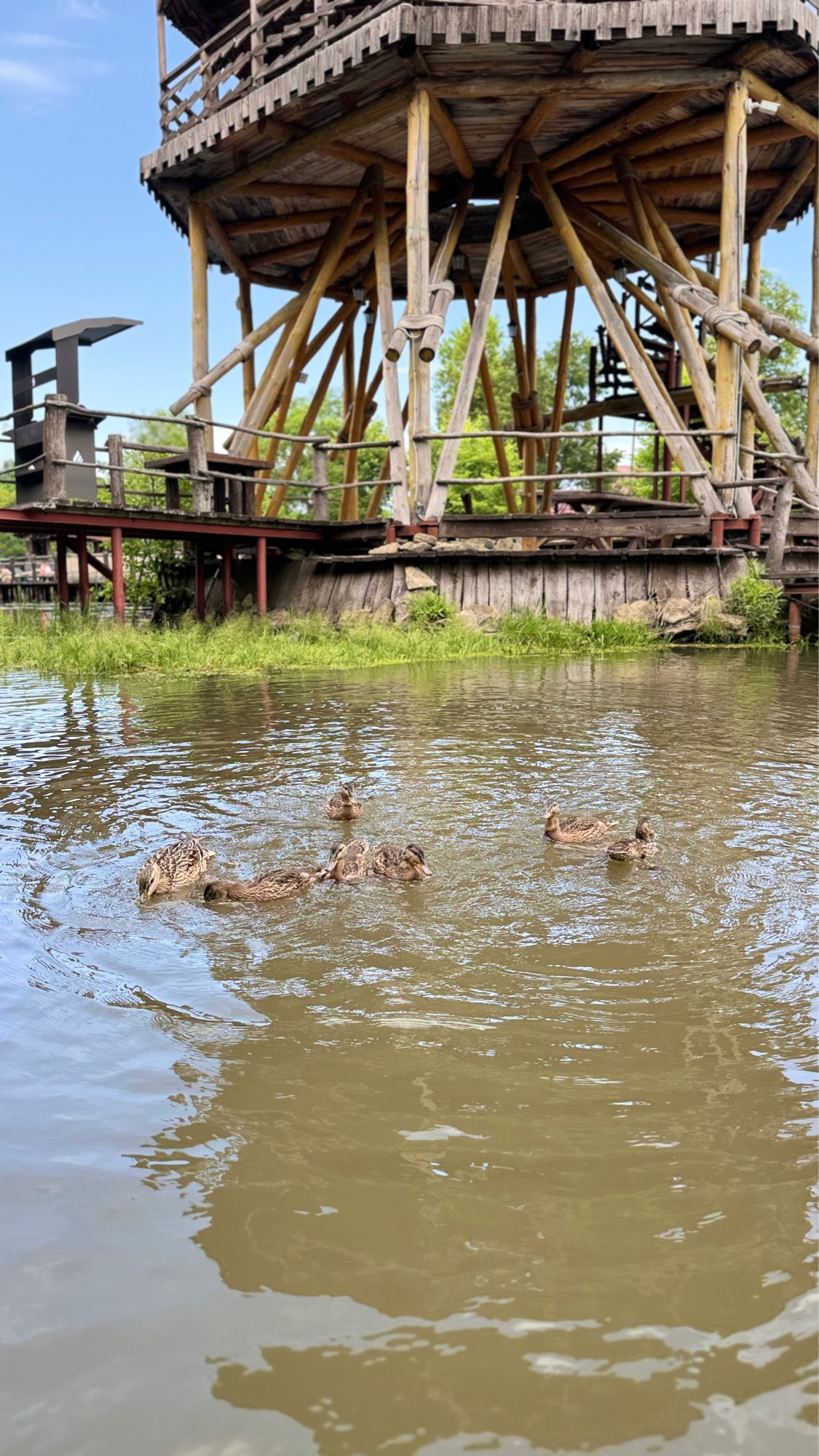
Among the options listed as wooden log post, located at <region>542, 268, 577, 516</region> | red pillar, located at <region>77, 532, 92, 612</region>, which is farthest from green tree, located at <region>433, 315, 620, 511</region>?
red pillar, located at <region>77, 532, 92, 612</region>

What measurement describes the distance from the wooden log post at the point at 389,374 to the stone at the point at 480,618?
5.28 ft

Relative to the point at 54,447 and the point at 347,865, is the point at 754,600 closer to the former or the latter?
the point at 54,447

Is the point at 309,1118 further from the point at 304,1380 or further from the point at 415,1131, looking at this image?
the point at 304,1380

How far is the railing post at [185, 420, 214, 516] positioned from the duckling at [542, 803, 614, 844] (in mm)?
12113

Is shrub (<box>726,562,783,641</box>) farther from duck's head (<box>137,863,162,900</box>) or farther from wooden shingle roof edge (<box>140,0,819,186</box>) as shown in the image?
duck's head (<box>137,863,162,900</box>)

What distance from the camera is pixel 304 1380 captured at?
204cm

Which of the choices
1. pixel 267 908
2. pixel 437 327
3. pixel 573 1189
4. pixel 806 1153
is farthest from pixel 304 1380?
pixel 437 327

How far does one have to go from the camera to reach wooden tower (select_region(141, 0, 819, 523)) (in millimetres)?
14938

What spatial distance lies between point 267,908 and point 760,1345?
306 centimetres

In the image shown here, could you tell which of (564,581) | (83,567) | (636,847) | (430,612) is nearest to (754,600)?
(564,581)

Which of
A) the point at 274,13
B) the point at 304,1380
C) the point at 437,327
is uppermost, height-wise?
the point at 274,13

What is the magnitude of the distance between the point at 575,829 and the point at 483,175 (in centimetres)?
1701

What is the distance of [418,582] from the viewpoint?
52.9 feet

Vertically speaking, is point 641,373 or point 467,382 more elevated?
point 641,373
